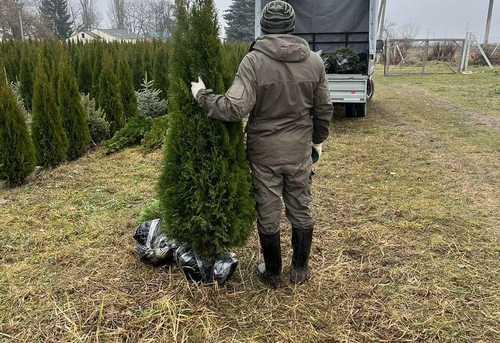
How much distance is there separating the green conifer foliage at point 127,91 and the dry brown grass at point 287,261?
2.55m

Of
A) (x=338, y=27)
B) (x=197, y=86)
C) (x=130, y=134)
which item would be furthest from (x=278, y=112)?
(x=338, y=27)

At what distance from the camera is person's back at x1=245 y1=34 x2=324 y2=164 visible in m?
2.55

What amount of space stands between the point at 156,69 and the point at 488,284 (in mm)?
8204

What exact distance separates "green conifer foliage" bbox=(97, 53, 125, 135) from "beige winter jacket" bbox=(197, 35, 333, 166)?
18.0 feet

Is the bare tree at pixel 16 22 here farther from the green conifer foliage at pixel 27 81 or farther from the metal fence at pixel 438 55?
the green conifer foliage at pixel 27 81

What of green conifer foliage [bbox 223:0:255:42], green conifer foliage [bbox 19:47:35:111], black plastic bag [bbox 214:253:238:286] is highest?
green conifer foliage [bbox 223:0:255:42]

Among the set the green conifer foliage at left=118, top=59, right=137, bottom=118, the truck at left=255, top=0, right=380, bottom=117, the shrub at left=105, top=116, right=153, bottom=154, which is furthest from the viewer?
the truck at left=255, top=0, right=380, bottom=117

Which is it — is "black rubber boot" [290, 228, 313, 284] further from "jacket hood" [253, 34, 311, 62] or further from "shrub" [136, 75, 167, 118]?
"shrub" [136, 75, 167, 118]

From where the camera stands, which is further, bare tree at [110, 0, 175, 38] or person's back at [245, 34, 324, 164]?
bare tree at [110, 0, 175, 38]

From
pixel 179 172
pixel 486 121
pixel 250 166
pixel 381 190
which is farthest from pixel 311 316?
Result: pixel 486 121

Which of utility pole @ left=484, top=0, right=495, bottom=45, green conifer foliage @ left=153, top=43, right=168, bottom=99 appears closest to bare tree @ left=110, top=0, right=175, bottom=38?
utility pole @ left=484, top=0, right=495, bottom=45

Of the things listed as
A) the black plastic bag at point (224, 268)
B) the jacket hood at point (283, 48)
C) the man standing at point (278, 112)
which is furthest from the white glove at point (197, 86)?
the black plastic bag at point (224, 268)

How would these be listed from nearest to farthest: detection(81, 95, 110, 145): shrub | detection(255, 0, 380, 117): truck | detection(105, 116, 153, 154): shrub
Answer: detection(105, 116, 153, 154): shrub → detection(81, 95, 110, 145): shrub → detection(255, 0, 380, 117): truck

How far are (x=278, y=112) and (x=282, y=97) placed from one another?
92mm
